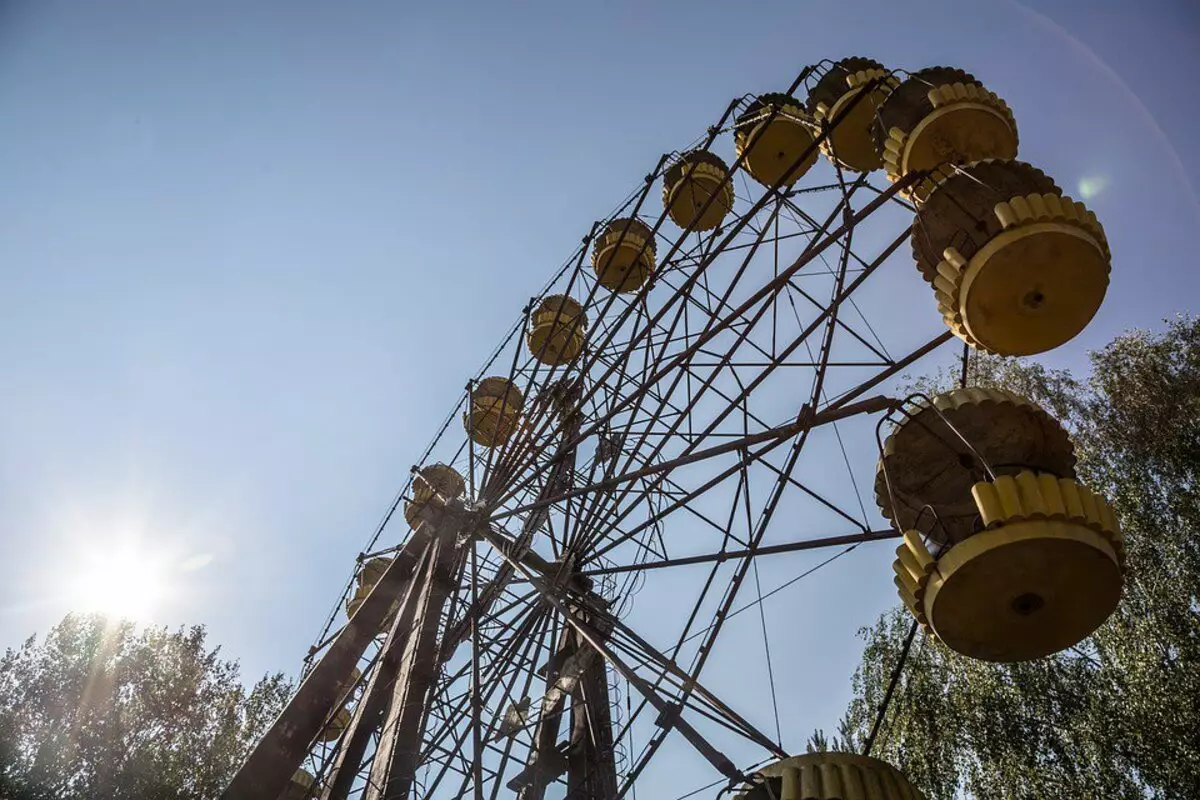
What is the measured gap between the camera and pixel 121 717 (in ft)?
60.5

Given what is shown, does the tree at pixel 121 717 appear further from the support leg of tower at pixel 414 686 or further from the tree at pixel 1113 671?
the tree at pixel 1113 671

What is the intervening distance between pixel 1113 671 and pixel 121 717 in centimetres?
2185

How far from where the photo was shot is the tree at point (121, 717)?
16516 millimetres

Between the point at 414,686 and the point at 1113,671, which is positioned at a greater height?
the point at 1113,671

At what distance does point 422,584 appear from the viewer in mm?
10391

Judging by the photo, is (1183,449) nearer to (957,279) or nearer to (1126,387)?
(1126,387)

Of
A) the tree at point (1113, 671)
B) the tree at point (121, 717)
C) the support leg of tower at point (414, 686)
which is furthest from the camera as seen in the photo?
the tree at point (121, 717)

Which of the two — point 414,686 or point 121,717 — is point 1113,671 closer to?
point 414,686

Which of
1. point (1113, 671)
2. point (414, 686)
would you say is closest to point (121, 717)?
point (414, 686)

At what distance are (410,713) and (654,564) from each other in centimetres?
327

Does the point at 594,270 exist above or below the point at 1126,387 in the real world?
below

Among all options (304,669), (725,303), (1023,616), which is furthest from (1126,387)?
(304,669)

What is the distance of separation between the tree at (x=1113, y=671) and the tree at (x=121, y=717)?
607 inches

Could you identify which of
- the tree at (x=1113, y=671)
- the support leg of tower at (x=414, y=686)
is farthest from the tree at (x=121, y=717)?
the tree at (x=1113, y=671)
